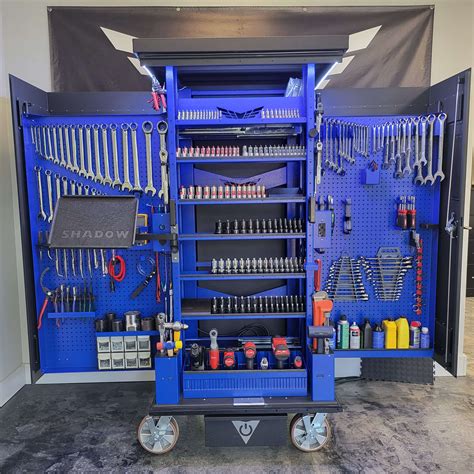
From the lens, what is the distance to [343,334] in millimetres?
3018

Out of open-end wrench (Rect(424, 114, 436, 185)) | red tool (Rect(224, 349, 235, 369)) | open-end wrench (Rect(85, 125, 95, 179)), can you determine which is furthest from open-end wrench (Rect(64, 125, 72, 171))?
open-end wrench (Rect(424, 114, 436, 185))

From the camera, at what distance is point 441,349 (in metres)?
2.86

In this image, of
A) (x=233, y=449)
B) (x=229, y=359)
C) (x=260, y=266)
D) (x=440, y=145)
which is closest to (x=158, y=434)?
(x=233, y=449)

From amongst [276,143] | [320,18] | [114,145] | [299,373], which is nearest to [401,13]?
[320,18]

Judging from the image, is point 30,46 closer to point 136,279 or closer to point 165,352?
point 136,279

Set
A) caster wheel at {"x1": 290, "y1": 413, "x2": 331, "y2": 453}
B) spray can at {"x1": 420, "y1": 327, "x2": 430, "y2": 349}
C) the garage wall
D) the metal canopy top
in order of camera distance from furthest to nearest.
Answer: the garage wall < spray can at {"x1": 420, "y1": 327, "x2": 430, "y2": 349} < caster wheel at {"x1": 290, "y1": 413, "x2": 331, "y2": 453} < the metal canopy top

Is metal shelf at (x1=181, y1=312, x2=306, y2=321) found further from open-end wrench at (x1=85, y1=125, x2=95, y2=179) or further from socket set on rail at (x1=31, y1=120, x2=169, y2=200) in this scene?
open-end wrench at (x1=85, y1=125, x2=95, y2=179)

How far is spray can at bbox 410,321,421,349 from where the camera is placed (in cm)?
297

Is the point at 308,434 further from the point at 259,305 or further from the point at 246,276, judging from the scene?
the point at 246,276

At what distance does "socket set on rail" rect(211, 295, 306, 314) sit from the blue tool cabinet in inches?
1.8

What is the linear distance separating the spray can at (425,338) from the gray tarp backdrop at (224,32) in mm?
1836

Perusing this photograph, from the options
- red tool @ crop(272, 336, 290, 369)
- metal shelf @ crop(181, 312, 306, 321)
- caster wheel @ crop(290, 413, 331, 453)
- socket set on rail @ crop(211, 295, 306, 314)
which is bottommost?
caster wheel @ crop(290, 413, 331, 453)

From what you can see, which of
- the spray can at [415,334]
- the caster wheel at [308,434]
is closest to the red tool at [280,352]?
the caster wheel at [308,434]

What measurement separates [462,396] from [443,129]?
194cm
